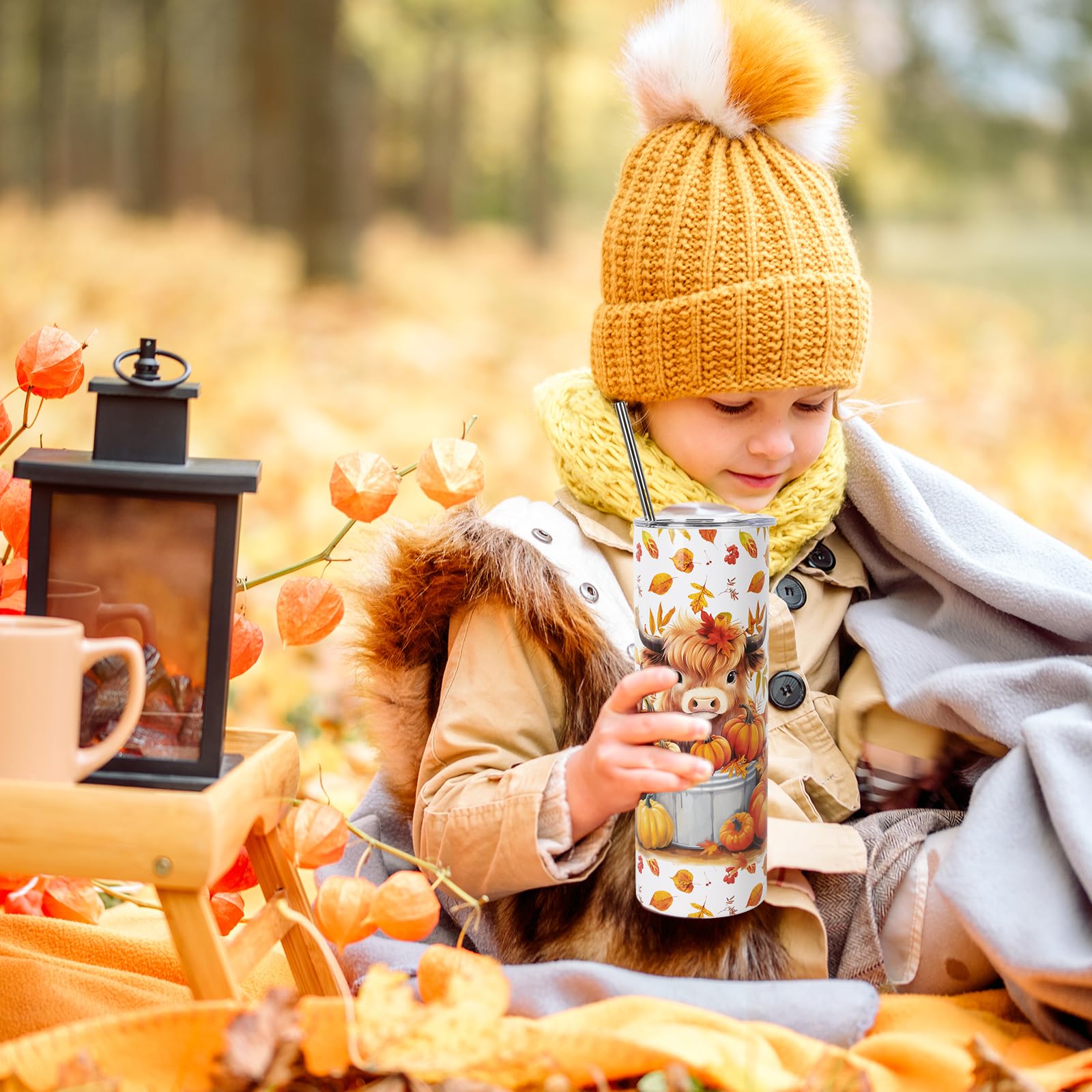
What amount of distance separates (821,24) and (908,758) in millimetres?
908

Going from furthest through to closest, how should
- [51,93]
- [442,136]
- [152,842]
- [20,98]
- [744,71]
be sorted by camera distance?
[20,98] < [442,136] < [51,93] < [744,71] < [152,842]

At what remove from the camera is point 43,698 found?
3.37 feet

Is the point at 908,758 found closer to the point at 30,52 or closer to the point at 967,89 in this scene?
→ the point at 967,89

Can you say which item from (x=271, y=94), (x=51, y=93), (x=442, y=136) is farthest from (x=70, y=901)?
(x=442, y=136)

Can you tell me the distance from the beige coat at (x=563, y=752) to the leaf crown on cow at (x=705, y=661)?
0.18 m

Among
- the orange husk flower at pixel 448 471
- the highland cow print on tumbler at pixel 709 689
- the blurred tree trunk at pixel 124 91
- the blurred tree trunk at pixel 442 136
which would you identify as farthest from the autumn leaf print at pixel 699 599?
the blurred tree trunk at pixel 124 91

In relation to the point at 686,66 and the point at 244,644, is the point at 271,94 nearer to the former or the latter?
the point at 686,66

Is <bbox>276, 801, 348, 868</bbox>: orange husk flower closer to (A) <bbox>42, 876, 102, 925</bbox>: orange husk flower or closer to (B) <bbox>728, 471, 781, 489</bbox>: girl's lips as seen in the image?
A: (A) <bbox>42, 876, 102, 925</bbox>: orange husk flower

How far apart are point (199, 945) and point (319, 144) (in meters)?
6.12

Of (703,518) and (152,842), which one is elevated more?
(703,518)

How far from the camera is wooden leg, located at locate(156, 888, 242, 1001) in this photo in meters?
1.02

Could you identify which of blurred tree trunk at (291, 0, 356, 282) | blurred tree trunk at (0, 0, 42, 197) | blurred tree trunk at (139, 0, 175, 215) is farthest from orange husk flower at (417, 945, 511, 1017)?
blurred tree trunk at (0, 0, 42, 197)

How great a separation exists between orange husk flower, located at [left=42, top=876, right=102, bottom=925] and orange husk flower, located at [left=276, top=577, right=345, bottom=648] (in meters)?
0.49

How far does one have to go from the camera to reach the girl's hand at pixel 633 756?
1112mm
